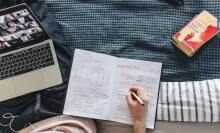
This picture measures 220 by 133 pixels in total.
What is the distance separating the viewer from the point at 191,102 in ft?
3.83

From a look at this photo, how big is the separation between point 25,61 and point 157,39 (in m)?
0.43

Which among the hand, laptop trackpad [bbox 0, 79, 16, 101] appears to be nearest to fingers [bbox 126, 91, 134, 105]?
the hand

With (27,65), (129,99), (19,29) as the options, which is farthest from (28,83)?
(129,99)

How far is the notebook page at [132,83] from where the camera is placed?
121cm

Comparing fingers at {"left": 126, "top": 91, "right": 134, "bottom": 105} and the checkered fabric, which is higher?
the checkered fabric

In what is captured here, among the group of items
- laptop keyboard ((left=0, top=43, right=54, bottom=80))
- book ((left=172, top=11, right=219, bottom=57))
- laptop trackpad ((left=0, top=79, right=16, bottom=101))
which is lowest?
laptop trackpad ((left=0, top=79, right=16, bottom=101))

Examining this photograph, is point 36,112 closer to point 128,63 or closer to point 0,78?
point 0,78

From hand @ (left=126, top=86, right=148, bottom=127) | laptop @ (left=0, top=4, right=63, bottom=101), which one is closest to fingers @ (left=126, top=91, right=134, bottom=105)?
hand @ (left=126, top=86, right=148, bottom=127)

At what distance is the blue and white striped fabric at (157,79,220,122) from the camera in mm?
1160

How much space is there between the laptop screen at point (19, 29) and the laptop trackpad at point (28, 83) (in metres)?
0.10

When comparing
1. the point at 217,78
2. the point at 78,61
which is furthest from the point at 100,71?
the point at 217,78

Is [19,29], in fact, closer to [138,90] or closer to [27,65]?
[27,65]

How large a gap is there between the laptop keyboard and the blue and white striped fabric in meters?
0.39

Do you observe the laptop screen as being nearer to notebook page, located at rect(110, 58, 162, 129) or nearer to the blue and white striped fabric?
notebook page, located at rect(110, 58, 162, 129)
